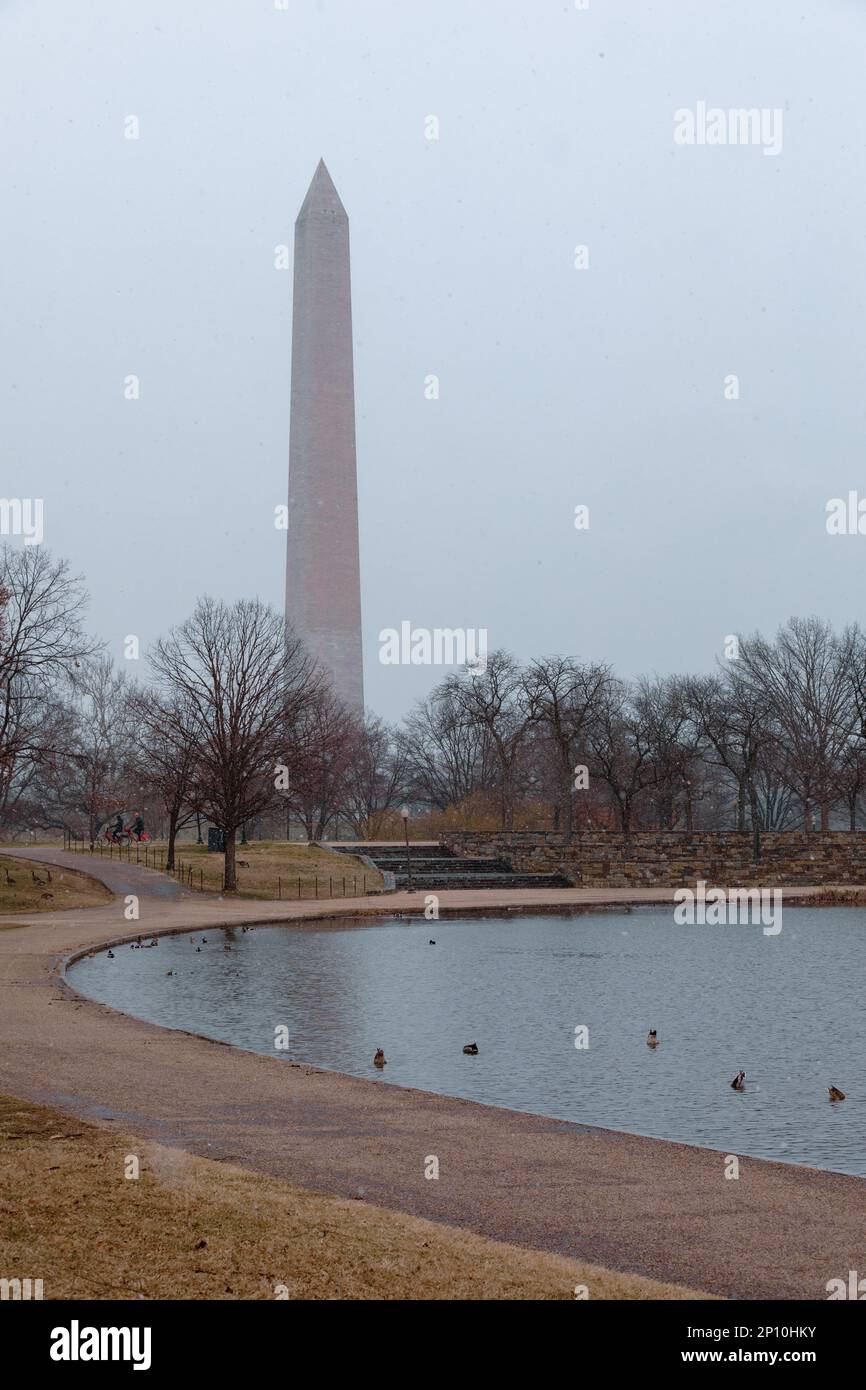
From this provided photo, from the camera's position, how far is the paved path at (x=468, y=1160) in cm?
826

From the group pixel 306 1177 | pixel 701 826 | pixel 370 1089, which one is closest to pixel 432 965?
pixel 370 1089

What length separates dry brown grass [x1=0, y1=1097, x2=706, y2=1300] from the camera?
267 inches

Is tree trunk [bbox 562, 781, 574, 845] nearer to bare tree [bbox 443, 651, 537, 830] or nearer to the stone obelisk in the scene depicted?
bare tree [bbox 443, 651, 537, 830]

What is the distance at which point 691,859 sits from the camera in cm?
5747

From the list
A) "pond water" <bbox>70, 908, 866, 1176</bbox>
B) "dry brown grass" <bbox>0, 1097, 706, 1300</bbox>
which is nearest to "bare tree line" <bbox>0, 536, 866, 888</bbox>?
"pond water" <bbox>70, 908, 866, 1176</bbox>

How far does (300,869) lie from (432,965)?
2768 cm

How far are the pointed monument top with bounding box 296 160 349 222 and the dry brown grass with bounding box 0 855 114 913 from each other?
118 feet

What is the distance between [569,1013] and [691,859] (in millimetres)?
37526

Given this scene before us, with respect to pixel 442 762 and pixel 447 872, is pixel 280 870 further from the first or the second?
pixel 442 762

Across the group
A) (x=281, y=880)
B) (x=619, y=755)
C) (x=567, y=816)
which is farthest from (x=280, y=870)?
(x=619, y=755)

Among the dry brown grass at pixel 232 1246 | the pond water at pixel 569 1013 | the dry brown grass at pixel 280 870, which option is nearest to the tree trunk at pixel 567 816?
the dry brown grass at pixel 280 870

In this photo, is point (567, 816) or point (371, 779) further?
point (371, 779)

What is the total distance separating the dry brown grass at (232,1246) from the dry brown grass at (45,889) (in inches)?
1217

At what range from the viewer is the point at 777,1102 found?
559 inches
